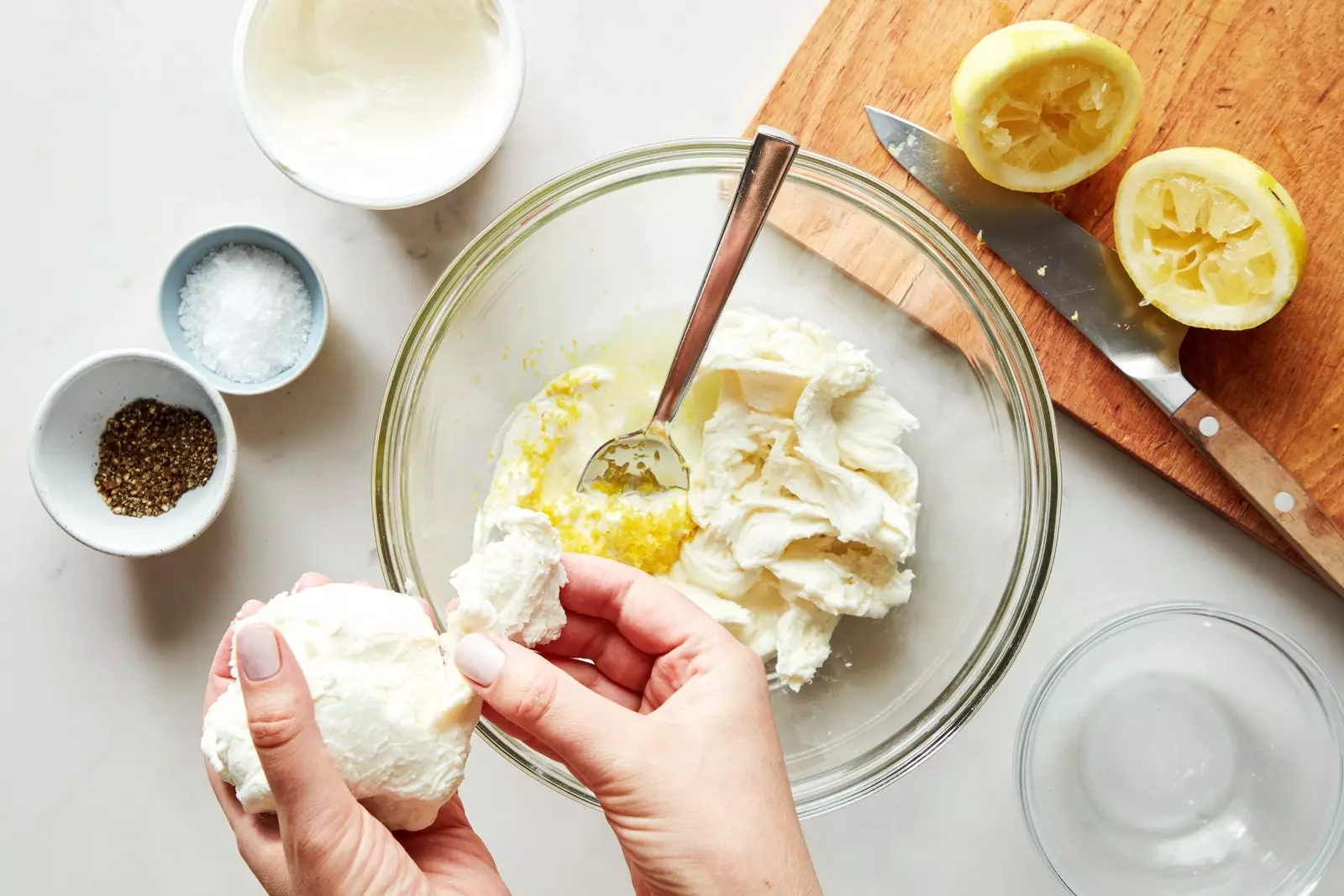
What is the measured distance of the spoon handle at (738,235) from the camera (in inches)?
56.1

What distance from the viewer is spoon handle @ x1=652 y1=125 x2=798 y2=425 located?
1.42 m

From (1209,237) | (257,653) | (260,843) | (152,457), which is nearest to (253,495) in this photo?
(152,457)

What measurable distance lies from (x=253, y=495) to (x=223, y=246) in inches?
18.9

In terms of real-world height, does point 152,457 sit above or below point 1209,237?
below

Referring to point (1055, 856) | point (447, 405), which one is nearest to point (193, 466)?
point (447, 405)

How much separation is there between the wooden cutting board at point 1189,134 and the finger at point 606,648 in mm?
762

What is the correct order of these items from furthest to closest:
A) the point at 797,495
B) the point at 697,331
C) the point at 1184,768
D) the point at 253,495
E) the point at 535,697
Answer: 1. the point at 1184,768
2. the point at 253,495
3. the point at 797,495
4. the point at 697,331
5. the point at 535,697

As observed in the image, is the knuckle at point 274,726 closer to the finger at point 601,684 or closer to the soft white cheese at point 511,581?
the soft white cheese at point 511,581

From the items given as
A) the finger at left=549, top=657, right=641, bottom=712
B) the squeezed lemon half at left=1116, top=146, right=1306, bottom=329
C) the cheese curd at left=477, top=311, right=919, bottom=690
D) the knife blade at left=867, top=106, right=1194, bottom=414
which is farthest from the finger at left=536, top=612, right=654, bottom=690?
the squeezed lemon half at left=1116, top=146, right=1306, bottom=329

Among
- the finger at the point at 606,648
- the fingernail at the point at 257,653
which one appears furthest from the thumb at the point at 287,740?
the finger at the point at 606,648

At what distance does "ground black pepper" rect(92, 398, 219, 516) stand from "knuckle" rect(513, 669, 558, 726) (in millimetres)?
939

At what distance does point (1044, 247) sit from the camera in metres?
1.78

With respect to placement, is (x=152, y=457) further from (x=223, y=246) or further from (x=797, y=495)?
(x=797, y=495)

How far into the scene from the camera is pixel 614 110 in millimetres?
1923
